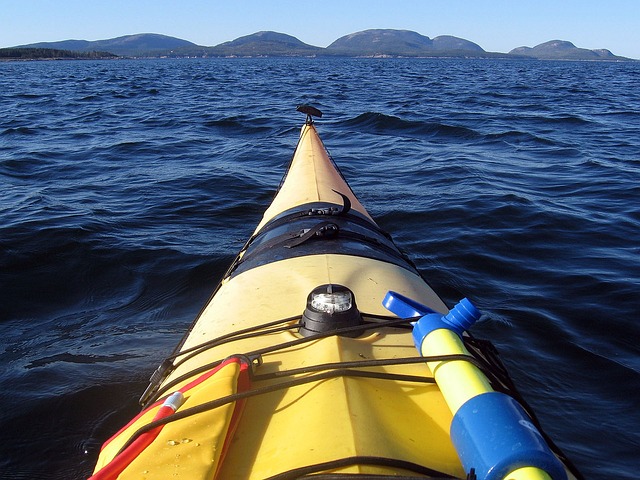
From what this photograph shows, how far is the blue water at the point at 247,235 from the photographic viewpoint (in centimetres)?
324

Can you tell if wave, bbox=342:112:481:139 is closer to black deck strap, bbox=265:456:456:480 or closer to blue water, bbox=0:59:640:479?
blue water, bbox=0:59:640:479

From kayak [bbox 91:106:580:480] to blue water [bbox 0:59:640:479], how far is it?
1.32 meters

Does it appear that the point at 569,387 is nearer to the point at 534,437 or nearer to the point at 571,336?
the point at 571,336

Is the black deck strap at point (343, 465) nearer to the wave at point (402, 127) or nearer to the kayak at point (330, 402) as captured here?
the kayak at point (330, 402)

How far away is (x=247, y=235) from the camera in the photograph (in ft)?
19.9

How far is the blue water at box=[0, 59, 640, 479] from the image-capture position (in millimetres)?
3242

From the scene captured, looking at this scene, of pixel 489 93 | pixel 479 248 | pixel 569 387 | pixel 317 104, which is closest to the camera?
pixel 569 387

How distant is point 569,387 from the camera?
3.41m

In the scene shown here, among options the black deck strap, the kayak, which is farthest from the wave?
the black deck strap

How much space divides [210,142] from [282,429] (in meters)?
10.2

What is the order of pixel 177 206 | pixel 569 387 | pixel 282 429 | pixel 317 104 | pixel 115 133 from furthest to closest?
pixel 317 104
pixel 115 133
pixel 177 206
pixel 569 387
pixel 282 429

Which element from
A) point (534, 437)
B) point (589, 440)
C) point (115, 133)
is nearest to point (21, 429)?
point (534, 437)

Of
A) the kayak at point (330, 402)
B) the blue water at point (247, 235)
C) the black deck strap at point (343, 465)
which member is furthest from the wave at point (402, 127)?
the black deck strap at point (343, 465)

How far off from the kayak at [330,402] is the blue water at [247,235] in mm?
1321
